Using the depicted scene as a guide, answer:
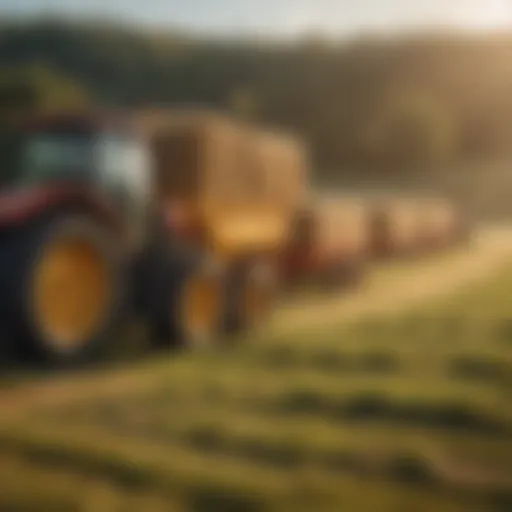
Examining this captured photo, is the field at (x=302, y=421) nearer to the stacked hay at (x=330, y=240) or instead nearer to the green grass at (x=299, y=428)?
the green grass at (x=299, y=428)

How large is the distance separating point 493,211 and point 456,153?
0.09 meters

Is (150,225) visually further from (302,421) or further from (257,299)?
(302,421)

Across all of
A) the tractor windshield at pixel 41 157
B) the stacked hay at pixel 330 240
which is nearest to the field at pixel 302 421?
the stacked hay at pixel 330 240

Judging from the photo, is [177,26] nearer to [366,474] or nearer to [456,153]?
[456,153]

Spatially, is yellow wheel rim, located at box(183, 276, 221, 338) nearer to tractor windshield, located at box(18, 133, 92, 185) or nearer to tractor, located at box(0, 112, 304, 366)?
tractor, located at box(0, 112, 304, 366)

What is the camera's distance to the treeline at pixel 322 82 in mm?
973

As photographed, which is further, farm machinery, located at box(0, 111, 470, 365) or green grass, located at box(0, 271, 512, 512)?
farm machinery, located at box(0, 111, 470, 365)

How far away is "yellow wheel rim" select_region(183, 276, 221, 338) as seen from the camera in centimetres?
111

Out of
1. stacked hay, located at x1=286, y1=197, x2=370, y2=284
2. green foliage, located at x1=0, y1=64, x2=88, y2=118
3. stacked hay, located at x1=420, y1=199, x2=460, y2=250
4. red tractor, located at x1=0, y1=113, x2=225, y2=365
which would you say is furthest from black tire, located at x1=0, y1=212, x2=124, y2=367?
stacked hay, located at x1=420, y1=199, x2=460, y2=250

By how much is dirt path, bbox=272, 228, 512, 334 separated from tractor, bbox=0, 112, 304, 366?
0.19 feet

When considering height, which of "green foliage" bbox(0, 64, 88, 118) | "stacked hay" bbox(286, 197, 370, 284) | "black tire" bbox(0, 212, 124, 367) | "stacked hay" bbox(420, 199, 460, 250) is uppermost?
"green foliage" bbox(0, 64, 88, 118)

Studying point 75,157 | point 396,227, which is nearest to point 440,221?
point 396,227

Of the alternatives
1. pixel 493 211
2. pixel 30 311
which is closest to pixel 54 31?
pixel 30 311

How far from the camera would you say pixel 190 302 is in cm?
114
